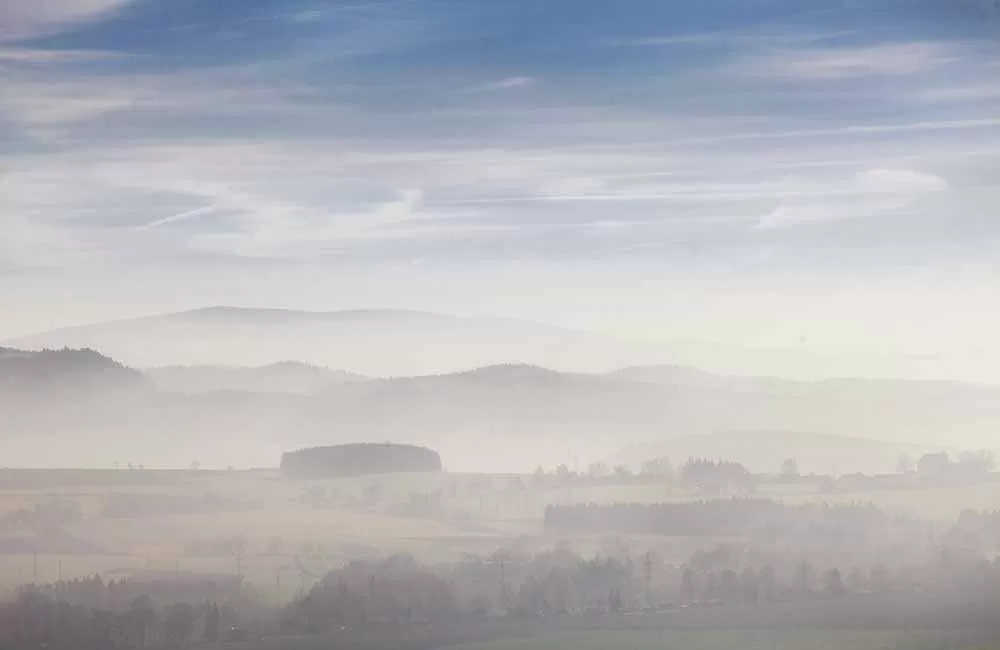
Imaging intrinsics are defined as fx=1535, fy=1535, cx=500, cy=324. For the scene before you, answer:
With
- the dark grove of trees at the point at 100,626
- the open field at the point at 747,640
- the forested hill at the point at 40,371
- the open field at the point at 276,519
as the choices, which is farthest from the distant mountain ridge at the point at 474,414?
the open field at the point at 747,640

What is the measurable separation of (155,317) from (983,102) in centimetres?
542

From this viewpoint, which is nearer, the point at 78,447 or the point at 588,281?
the point at 78,447

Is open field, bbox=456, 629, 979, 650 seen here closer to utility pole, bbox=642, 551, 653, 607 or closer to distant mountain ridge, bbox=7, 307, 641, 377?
utility pole, bbox=642, 551, 653, 607

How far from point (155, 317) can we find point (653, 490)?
3.28 meters

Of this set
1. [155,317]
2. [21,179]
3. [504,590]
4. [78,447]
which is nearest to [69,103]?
[21,179]

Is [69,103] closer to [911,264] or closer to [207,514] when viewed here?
[207,514]

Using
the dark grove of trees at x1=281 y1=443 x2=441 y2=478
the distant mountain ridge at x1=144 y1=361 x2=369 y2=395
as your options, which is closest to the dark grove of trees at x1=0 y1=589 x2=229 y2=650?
the dark grove of trees at x1=281 y1=443 x2=441 y2=478

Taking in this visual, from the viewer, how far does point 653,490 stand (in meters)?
9.73

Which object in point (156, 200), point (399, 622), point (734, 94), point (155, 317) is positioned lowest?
point (399, 622)

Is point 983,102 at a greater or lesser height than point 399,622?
greater

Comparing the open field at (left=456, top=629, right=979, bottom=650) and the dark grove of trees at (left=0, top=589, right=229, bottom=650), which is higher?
the dark grove of trees at (left=0, top=589, right=229, bottom=650)

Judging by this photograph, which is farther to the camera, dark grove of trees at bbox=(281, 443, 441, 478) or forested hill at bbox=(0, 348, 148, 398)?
dark grove of trees at bbox=(281, 443, 441, 478)

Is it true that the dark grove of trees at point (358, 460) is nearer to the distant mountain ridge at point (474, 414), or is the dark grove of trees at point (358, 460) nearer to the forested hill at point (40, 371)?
the distant mountain ridge at point (474, 414)

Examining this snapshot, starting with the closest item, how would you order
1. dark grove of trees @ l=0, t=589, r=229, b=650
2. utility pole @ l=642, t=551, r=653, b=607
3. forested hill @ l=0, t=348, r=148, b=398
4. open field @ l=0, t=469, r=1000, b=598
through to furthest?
1. dark grove of trees @ l=0, t=589, r=229, b=650
2. open field @ l=0, t=469, r=1000, b=598
3. forested hill @ l=0, t=348, r=148, b=398
4. utility pole @ l=642, t=551, r=653, b=607
